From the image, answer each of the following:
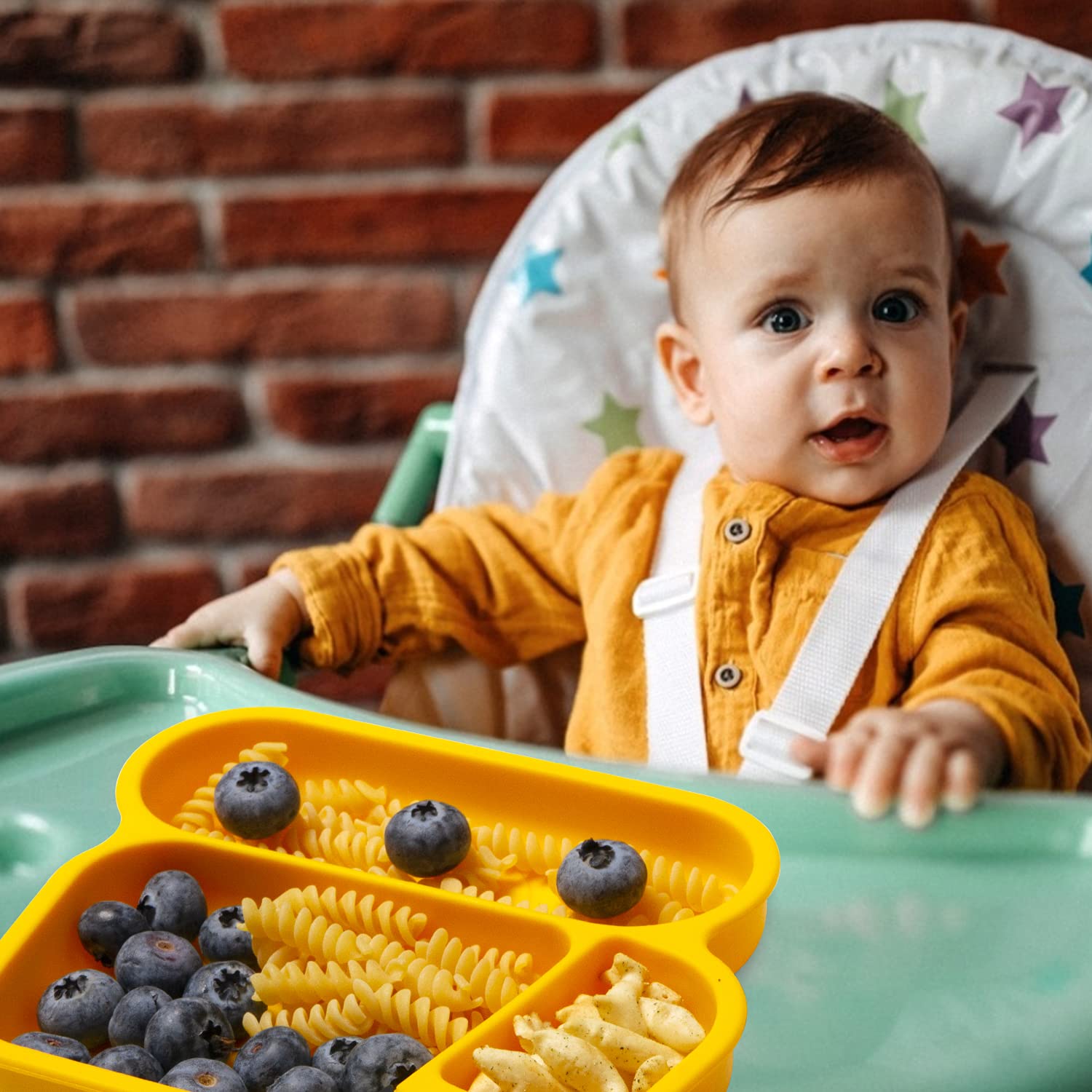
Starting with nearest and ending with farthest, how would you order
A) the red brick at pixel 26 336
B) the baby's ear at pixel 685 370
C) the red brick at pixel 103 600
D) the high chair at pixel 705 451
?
the high chair at pixel 705 451 < the baby's ear at pixel 685 370 < the red brick at pixel 26 336 < the red brick at pixel 103 600

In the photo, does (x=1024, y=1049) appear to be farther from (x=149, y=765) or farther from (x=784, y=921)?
(x=149, y=765)

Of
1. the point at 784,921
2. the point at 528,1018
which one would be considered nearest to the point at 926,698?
the point at 784,921

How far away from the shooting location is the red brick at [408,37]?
1330 mm

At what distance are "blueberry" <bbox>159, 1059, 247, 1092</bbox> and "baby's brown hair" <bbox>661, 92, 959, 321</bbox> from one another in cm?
69

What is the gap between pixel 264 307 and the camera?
1439 mm

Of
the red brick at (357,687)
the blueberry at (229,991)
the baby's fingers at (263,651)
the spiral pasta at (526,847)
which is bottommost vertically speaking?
the red brick at (357,687)

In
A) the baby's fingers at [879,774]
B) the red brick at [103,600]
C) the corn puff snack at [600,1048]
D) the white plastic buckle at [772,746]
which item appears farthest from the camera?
the red brick at [103,600]

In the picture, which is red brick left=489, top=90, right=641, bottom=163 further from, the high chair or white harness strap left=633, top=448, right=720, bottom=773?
white harness strap left=633, top=448, right=720, bottom=773

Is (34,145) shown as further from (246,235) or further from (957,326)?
(957,326)

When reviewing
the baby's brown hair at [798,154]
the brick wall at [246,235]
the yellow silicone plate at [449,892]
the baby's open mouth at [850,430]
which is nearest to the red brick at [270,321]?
the brick wall at [246,235]

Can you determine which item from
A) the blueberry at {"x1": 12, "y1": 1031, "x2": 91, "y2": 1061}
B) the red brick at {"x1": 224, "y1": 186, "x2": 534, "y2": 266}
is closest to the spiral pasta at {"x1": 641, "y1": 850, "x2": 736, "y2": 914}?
the blueberry at {"x1": 12, "y1": 1031, "x2": 91, "y2": 1061}

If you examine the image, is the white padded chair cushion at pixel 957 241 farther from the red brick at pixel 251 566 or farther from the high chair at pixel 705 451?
the red brick at pixel 251 566

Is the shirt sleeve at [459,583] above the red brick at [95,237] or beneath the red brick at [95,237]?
beneath

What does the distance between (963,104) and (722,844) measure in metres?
0.65
